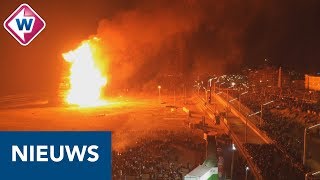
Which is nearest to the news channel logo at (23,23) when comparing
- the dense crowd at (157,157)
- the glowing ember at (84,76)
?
the dense crowd at (157,157)

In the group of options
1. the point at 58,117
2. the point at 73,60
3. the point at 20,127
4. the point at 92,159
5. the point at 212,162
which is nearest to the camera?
the point at 92,159

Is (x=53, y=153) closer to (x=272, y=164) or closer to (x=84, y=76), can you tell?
(x=272, y=164)

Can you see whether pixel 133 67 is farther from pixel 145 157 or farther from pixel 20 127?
pixel 145 157

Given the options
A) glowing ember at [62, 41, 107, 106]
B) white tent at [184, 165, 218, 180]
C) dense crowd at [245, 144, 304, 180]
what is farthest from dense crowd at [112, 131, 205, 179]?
glowing ember at [62, 41, 107, 106]

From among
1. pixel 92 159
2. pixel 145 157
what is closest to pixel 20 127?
pixel 145 157

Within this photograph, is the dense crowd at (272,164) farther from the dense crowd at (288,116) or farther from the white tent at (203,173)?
the white tent at (203,173)

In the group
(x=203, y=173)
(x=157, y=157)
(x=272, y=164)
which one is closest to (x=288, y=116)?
(x=272, y=164)
